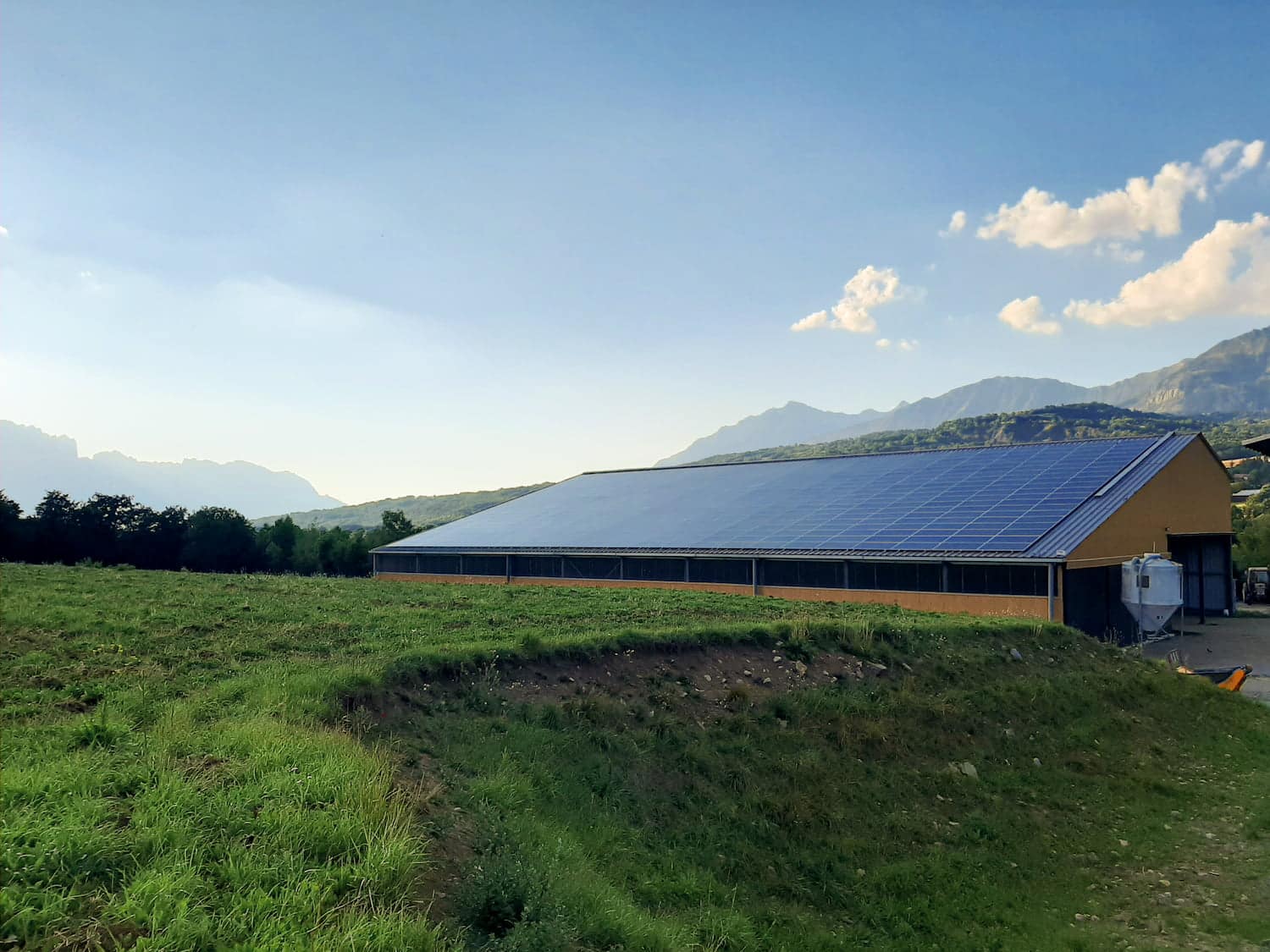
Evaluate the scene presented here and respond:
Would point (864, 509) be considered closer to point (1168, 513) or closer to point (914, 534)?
point (914, 534)

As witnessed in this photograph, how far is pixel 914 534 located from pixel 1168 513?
1441 centimetres

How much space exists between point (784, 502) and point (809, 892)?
1433 inches

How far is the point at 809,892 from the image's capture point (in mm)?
11305

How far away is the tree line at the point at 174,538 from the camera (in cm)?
5184

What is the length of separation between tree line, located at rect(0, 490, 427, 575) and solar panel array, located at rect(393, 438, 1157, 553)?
10.6m

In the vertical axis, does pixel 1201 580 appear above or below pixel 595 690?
below

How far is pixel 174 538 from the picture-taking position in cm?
6138

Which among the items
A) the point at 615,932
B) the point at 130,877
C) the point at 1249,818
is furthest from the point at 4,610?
the point at 1249,818

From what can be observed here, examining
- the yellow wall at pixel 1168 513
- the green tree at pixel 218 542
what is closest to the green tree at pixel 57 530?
the green tree at pixel 218 542

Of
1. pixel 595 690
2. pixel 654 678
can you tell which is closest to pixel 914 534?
pixel 654 678

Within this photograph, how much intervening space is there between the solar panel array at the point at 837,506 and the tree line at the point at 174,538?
10575mm

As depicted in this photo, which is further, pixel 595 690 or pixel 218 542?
pixel 218 542

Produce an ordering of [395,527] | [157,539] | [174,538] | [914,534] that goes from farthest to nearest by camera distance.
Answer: [395,527] < [174,538] < [157,539] < [914,534]

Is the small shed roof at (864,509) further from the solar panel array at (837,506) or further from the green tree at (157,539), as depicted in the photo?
the green tree at (157,539)
